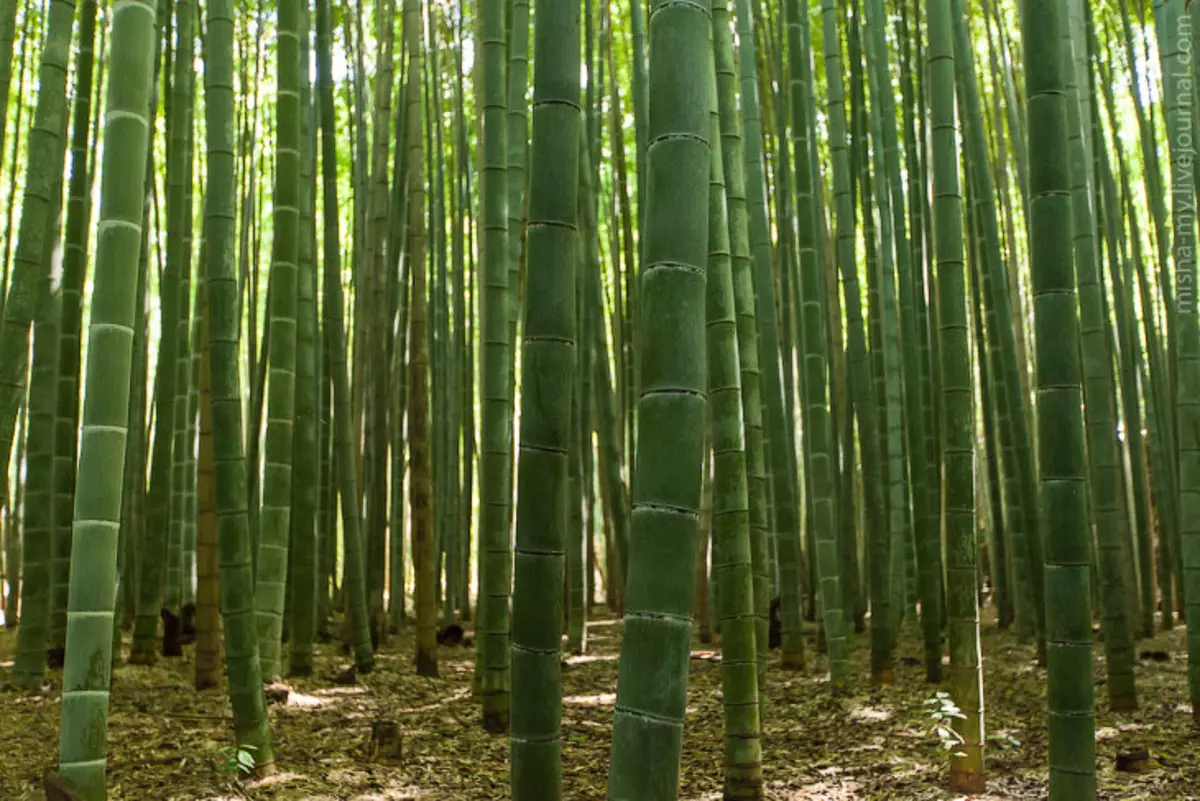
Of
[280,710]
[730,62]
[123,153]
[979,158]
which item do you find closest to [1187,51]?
[979,158]

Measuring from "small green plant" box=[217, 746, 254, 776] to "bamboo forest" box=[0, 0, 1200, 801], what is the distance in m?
0.02

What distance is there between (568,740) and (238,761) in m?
1.19

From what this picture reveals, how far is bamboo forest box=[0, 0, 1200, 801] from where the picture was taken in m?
1.77

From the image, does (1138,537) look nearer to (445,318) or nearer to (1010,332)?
(1010,332)

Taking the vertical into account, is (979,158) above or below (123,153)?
above

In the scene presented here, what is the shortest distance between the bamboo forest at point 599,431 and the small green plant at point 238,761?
0.02 meters

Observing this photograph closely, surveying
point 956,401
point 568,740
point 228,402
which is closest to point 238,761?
point 228,402

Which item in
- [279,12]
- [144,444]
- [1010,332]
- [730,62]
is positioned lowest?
[144,444]

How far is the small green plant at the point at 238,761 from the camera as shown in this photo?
2656 mm

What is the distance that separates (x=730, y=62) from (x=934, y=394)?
→ 2.33 m

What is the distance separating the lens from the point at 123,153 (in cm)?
200

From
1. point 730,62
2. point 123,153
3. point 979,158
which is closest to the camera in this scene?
point 123,153

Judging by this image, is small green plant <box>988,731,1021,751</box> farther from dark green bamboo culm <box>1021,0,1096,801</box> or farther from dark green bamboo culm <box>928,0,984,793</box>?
dark green bamboo culm <box>1021,0,1096,801</box>

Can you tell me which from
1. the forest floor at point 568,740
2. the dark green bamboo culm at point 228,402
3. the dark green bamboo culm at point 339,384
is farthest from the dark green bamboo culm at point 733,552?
the dark green bamboo culm at point 339,384
